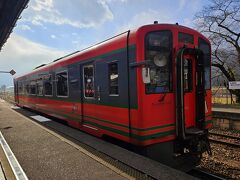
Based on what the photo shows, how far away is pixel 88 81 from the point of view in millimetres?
7652

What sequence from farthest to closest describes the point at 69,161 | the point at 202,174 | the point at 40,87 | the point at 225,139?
the point at 40,87 < the point at 225,139 < the point at 202,174 < the point at 69,161

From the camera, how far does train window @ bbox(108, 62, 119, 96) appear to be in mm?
6142

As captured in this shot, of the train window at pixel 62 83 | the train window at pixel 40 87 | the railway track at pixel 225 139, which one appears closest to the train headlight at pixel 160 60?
the train window at pixel 62 83

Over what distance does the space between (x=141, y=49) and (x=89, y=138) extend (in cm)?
304

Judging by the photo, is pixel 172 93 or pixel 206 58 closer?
pixel 172 93

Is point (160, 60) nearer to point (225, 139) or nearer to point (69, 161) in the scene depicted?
point (69, 161)

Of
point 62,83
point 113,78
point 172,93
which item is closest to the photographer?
point 172,93

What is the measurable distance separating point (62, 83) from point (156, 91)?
5.48m

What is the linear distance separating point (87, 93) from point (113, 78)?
5.79ft

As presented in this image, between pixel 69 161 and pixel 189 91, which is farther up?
pixel 189 91

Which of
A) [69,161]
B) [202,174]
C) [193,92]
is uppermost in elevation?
[193,92]

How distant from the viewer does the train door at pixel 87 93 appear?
7.38 m

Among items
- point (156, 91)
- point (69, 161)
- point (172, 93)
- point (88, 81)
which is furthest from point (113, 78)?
point (69, 161)

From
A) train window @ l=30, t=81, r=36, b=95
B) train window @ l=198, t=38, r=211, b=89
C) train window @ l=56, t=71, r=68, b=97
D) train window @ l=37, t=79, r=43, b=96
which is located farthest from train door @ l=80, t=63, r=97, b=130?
train window @ l=30, t=81, r=36, b=95
